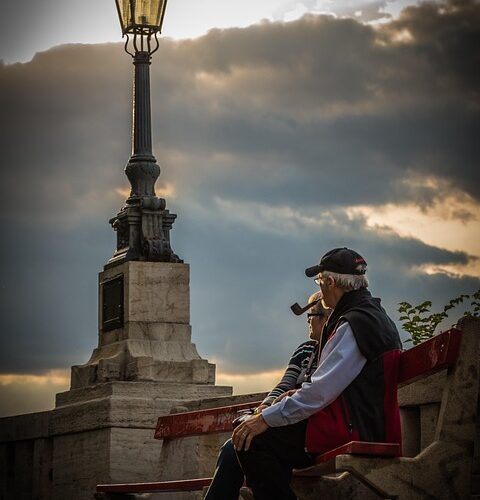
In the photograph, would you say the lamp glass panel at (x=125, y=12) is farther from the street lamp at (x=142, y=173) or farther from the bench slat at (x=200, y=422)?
the bench slat at (x=200, y=422)

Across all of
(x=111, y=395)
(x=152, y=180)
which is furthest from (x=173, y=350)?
(x=152, y=180)

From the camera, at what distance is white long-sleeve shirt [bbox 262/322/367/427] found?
5941 mm

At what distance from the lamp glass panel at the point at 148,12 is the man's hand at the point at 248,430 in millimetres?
8162

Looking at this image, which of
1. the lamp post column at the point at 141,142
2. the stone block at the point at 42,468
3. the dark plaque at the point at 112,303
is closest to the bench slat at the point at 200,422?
the dark plaque at the point at 112,303

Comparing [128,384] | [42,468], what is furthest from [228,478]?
[42,468]

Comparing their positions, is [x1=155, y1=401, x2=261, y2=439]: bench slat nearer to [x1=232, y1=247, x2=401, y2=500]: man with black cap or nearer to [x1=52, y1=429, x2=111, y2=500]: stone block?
[x1=232, y1=247, x2=401, y2=500]: man with black cap

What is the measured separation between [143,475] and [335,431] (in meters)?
6.47

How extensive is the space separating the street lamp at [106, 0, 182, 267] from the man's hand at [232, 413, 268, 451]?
23.2 ft

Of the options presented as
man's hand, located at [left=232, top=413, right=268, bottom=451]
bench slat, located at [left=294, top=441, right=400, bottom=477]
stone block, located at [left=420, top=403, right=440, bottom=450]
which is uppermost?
stone block, located at [left=420, top=403, right=440, bottom=450]

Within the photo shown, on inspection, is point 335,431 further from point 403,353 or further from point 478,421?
point 478,421

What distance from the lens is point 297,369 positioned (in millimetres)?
7559

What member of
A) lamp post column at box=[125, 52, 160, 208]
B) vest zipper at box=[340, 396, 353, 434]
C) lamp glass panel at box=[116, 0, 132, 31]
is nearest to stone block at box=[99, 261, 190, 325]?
lamp post column at box=[125, 52, 160, 208]

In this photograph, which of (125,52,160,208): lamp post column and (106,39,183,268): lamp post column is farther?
(125,52,160,208): lamp post column

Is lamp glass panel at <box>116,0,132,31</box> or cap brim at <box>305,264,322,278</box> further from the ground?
lamp glass panel at <box>116,0,132,31</box>
